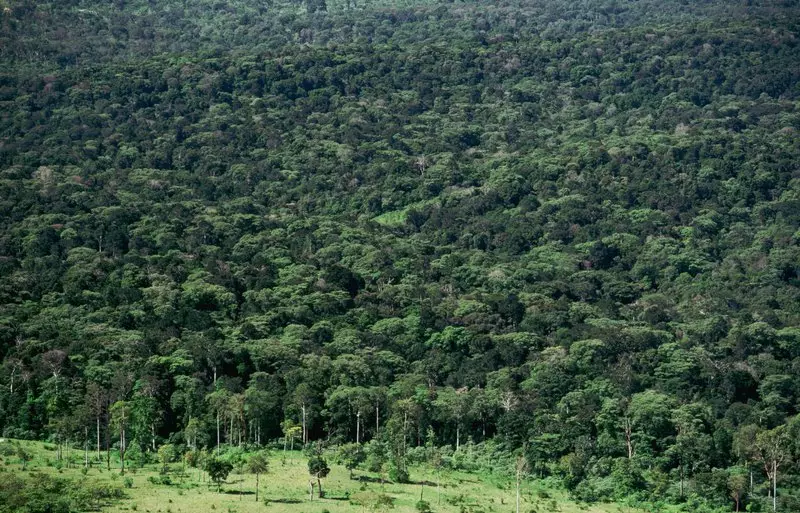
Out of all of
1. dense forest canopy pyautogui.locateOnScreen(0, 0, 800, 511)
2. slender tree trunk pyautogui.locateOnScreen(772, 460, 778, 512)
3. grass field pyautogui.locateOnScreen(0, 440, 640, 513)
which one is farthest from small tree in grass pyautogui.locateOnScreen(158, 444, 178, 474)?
slender tree trunk pyautogui.locateOnScreen(772, 460, 778, 512)

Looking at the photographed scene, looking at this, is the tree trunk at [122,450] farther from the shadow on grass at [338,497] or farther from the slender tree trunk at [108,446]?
the shadow on grass at [338,497]

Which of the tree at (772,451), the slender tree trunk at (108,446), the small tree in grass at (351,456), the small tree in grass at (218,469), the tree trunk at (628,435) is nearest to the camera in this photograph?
the small tree in grass at (218,469)

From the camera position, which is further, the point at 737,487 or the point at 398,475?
the point at 737,487

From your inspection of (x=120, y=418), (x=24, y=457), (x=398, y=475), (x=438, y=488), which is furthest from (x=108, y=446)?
(x=438, y=488)

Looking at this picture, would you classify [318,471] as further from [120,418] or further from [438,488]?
[120,418]

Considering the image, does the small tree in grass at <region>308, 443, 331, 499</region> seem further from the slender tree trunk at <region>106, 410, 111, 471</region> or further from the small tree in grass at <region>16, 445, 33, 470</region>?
the small tree in grass at <region>16, 445, 33, 470</region>

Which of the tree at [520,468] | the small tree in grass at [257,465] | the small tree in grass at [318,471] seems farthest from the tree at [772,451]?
the small tree in grass at [257,465]

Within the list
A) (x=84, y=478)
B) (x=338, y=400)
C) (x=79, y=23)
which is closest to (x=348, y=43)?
(x=79, y=23)
